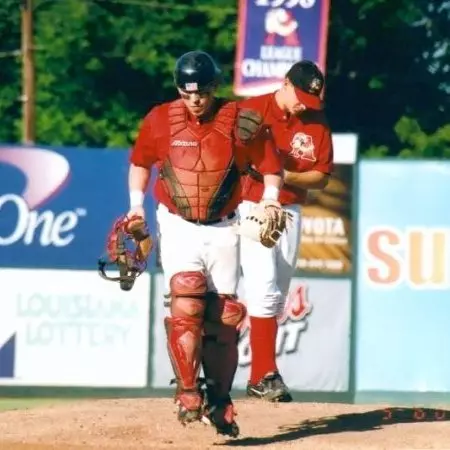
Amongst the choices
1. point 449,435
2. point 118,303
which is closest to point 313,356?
point 118,303

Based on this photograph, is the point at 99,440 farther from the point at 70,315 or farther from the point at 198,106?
the point at 70,315

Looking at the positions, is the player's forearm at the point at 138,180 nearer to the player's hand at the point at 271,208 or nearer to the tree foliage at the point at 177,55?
the player's hand at the point at 271,208

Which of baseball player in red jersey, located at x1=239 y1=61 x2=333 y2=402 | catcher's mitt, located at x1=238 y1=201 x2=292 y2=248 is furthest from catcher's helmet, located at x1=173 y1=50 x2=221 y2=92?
baseball player in red jersey, located at x1=239 y1=61 x2=333 y2=402

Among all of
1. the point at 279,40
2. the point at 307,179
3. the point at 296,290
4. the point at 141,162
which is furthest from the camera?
the point at 279,40

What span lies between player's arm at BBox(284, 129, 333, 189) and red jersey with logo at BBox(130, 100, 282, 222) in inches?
47.5

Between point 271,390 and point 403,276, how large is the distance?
3571 millimetres

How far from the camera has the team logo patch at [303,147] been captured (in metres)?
11.1

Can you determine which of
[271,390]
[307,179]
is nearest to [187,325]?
[271,390]

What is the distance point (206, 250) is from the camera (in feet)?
31.8

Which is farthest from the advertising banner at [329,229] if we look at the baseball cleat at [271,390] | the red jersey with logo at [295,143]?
the baseball cleat at [271,390]

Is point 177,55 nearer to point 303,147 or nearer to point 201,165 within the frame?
point 303,147

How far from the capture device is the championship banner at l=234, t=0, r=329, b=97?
21.4 metres

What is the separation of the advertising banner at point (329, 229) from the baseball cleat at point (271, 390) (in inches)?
131

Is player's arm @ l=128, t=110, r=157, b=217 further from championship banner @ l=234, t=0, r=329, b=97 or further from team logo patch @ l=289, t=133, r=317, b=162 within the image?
championship banner @ l=234, t=0, r=329, b=97
